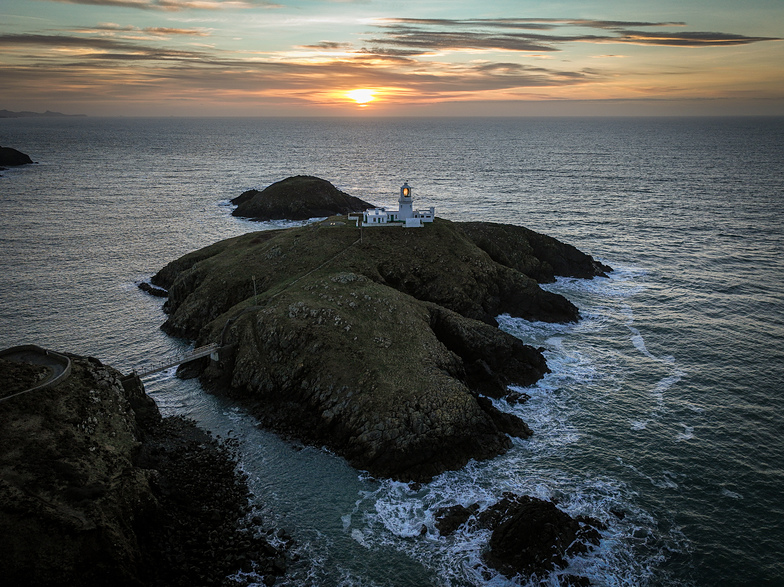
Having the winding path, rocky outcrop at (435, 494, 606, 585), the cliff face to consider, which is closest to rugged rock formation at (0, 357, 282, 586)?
the winding path

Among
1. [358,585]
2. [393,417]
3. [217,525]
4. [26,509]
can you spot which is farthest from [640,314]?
[26,509]

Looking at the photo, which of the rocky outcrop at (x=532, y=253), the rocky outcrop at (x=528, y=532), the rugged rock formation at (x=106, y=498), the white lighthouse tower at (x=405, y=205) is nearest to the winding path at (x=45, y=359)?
the rugged rock formation at (x=106, y=498)

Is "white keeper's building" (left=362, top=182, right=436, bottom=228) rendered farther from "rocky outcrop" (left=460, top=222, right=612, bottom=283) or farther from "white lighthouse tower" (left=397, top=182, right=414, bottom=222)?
"rocky outcrop" (left=460, top=222, right=612, bottom=283)

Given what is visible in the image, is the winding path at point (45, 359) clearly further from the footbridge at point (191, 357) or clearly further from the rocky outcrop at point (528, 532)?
the rocky outcrop at point (528, 532)

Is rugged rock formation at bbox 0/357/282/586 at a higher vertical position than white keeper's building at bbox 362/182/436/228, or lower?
lower

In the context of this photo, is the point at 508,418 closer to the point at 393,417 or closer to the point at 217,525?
the point at 393,417

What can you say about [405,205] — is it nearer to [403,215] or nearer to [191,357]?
[403,215]

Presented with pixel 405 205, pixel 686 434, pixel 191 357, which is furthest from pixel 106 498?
pixel 405 205

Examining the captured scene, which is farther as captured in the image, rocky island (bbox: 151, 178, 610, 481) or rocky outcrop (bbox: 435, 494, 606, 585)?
rocky island (bbox: 151, 178, 610, 481)
